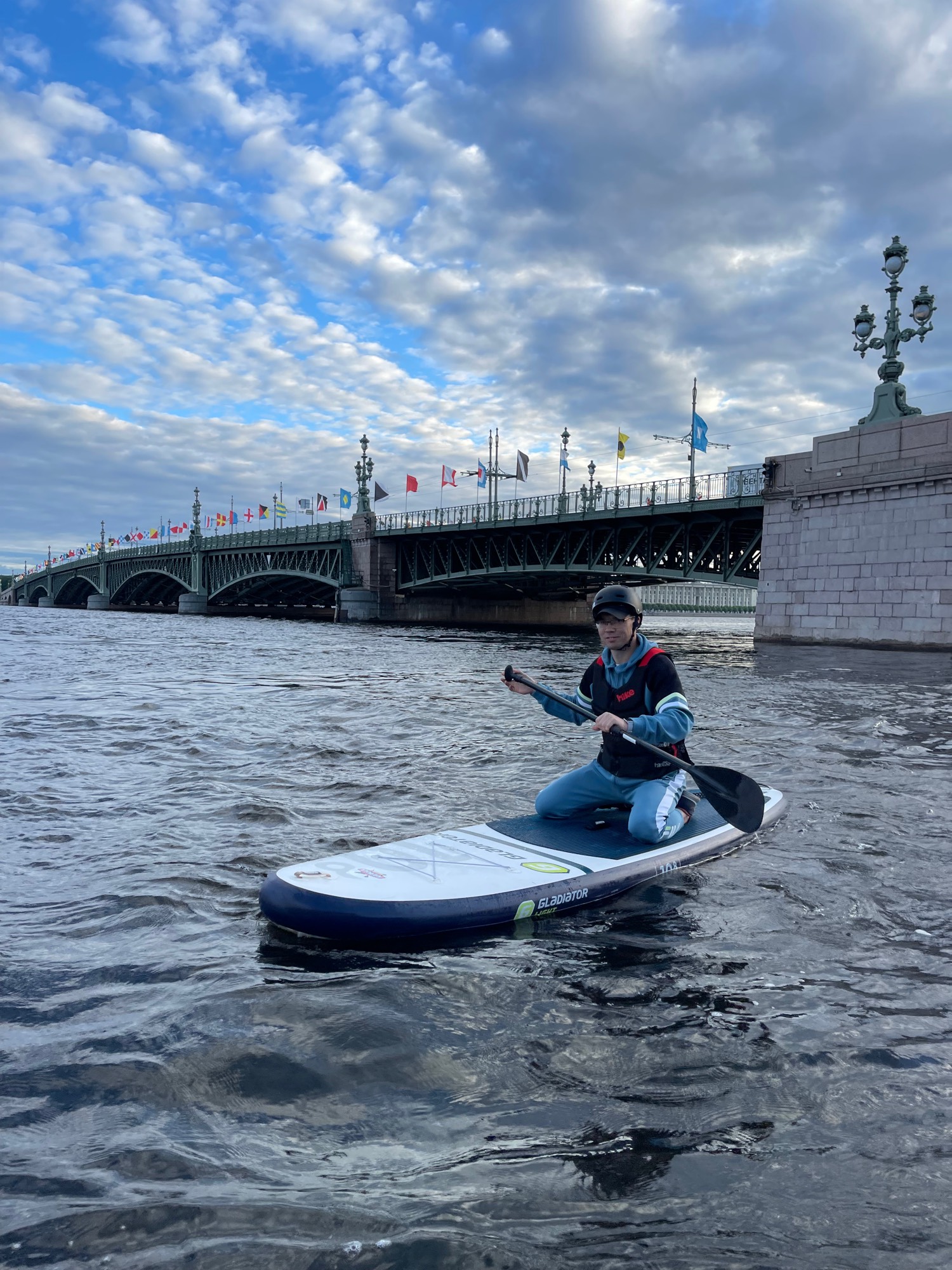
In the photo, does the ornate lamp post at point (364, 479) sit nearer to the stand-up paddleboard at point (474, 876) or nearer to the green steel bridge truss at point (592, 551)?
the green steel bridge truss at point (592, 551)

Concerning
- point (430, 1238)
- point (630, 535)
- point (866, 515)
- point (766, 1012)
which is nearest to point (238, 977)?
point (430, 1238)

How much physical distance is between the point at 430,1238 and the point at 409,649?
30005 mm

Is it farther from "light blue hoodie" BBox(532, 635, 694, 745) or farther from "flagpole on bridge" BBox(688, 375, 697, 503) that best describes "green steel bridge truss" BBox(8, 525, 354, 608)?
"light blue hoodie" BBox(532, 635, 694, 745)

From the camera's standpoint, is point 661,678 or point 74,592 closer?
point 661,678

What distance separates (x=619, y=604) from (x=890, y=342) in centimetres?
3148

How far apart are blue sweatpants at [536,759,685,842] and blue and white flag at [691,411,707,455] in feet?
127

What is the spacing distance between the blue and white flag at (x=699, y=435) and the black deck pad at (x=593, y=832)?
3850 centimetres

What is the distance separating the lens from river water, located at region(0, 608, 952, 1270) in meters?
2.46

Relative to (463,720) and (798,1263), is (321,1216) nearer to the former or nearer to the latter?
(798,1263)

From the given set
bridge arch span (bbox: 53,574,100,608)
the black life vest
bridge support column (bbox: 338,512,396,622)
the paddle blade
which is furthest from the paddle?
bridge arch span (bbox: 53,574,100,608)

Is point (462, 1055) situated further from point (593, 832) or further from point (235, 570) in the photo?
point (235, 570)

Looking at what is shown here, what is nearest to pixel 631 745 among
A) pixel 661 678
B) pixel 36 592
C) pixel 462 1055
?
pixel 661 678

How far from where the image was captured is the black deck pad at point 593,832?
5688 mm

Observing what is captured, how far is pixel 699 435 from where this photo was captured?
141 feet
